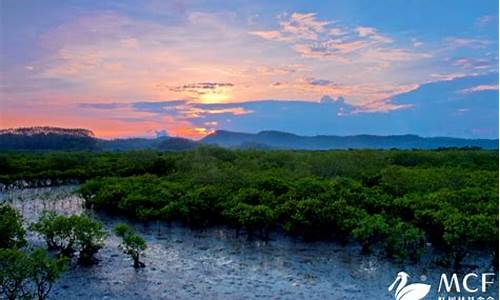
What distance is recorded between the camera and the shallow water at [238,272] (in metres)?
12.1

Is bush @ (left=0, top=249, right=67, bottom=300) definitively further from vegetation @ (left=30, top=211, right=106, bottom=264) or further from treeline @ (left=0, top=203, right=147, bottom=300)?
vegetation @ (left=30, top=211, right=106, bottom=264)

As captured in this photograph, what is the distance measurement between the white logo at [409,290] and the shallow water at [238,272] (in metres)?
0.19

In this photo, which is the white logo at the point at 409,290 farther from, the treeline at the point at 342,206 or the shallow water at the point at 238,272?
the treeline at the point at 342,206

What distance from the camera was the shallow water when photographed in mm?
12133

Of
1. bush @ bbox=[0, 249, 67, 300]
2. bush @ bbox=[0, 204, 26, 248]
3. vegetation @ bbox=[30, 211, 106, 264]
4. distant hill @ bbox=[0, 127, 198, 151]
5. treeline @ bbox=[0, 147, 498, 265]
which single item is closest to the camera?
bush @ bbox=[0, 249, 67, 300]

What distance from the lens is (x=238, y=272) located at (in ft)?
45.5

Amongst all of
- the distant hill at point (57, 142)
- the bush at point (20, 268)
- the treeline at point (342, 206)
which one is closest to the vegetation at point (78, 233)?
the bush at point (20, 268)

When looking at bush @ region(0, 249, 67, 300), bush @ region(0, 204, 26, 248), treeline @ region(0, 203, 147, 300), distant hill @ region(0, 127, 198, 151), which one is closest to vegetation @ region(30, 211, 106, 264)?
treeline @ region(0, 203, 147, 300)

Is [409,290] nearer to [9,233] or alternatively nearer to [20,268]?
[20,268]

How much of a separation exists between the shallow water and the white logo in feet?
0.61

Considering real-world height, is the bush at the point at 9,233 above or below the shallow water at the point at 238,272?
above

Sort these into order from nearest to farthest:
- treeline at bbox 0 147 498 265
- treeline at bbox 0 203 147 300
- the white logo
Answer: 1. treeline at bbox 0 203 147 300
2. the white logo
3. treeline at bbox 0 147 498 265

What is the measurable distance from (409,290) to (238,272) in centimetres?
461

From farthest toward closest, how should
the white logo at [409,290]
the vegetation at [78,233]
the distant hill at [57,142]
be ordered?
the distant hill at [57,142], the vegetation at [78,233], the white logo at [409,290]
